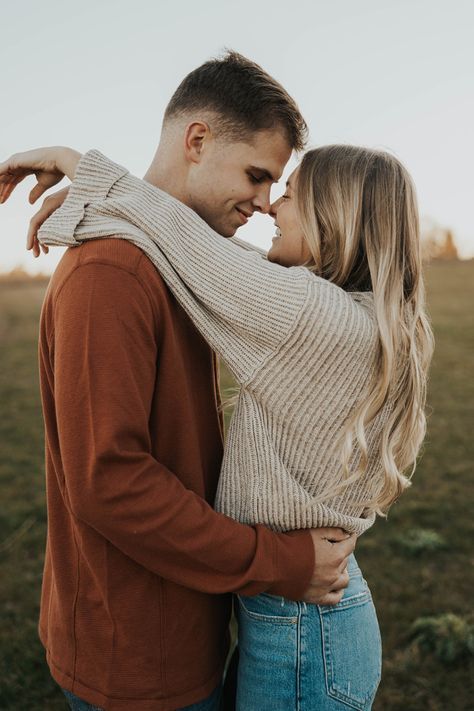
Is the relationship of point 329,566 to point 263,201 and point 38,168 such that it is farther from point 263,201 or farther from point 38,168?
point 38,168

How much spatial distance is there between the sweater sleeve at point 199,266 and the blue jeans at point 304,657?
0.68 meters

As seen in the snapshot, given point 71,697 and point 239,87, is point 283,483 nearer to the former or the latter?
point 71,697

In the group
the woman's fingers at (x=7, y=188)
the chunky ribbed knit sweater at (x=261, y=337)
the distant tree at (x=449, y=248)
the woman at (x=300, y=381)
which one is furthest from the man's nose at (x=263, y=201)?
the distant tree at (x=449, y=248)

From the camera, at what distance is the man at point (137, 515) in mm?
1513

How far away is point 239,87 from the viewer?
7.34 feet

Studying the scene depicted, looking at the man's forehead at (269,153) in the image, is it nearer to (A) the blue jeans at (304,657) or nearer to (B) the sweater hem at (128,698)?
(A) the blue jeans at (304,657)

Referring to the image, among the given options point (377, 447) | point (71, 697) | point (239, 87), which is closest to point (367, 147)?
point (239, 87)

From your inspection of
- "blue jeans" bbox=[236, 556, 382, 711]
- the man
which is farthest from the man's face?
"blue jeans" bbox=[236, 556, 382, 711]

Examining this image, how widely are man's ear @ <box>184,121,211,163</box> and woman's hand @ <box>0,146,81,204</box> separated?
1.24 ft

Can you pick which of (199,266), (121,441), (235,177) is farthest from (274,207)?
(121,441)

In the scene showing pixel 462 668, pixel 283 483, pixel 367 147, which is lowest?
pixel 462 668

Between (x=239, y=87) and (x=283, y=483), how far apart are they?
1.38 m

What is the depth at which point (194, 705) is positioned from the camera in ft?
5.84

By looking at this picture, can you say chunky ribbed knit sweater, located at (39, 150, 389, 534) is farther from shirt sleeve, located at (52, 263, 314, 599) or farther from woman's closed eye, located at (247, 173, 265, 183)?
woman's closed eye, located at (247, 173, 265, 183)
